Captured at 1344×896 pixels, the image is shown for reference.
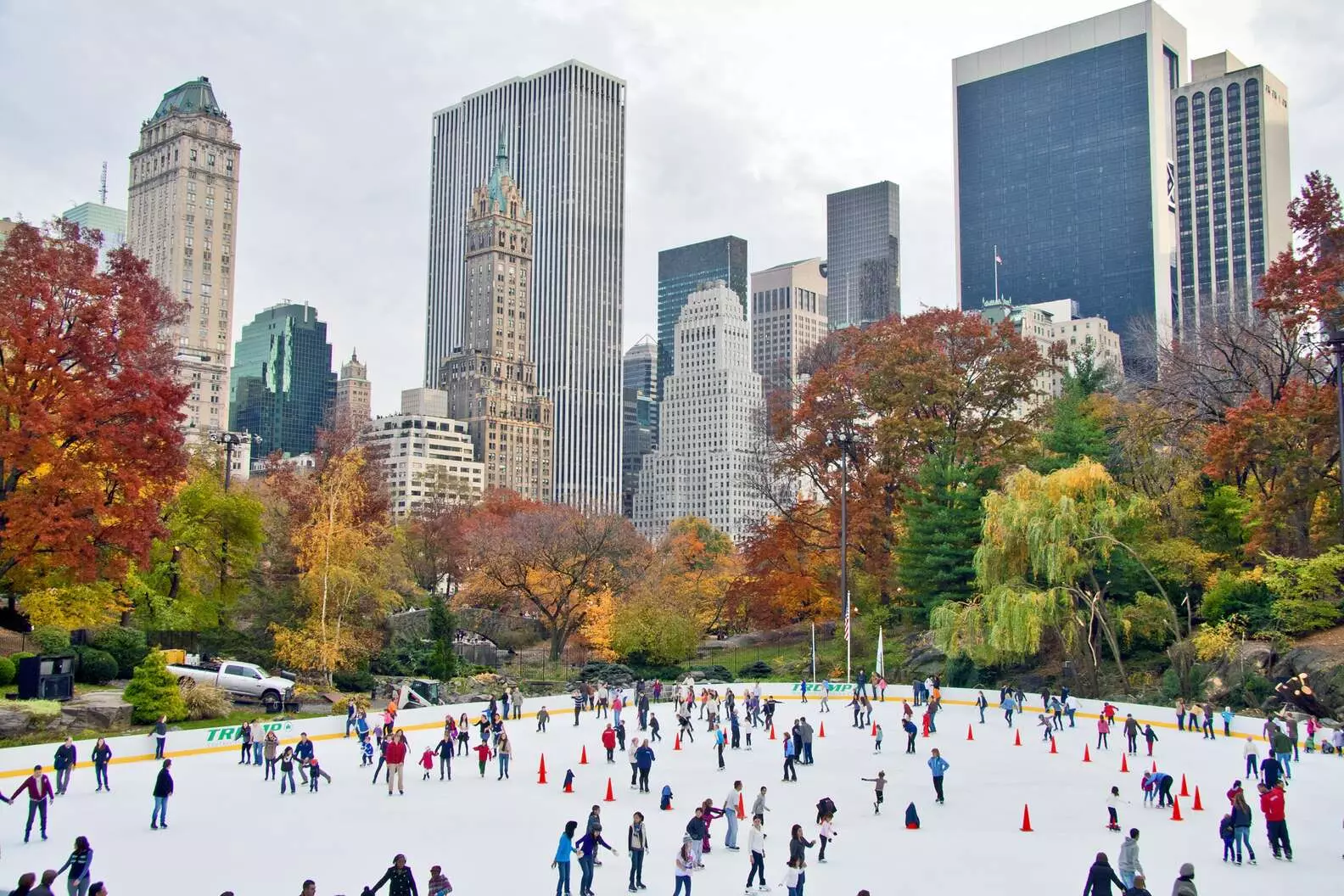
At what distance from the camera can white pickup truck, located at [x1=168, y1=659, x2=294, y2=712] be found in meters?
39.4

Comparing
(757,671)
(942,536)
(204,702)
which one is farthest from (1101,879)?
(757,671)

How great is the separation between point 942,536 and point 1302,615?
15.3 m

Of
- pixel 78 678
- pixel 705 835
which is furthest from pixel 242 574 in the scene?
pixel 705 835

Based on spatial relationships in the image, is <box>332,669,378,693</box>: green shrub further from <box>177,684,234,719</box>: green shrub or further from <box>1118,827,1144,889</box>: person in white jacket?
<box>1118,827,1144,889</box>: person in white jacket

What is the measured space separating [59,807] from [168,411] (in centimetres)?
1735

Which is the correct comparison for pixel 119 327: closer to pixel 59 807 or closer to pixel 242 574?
pixel 242 574

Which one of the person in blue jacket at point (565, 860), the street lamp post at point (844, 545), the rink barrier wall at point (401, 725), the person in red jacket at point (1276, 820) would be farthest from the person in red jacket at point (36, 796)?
the street lamp post at point (844, 545)

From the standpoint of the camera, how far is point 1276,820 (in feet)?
63.7

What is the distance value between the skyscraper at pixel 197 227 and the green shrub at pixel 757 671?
134m

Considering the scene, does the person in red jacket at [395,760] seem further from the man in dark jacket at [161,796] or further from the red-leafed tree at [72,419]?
the red-leafed tree at [72,419]

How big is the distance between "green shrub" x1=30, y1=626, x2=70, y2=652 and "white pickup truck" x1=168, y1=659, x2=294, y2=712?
340 cm

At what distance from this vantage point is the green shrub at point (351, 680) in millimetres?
46594

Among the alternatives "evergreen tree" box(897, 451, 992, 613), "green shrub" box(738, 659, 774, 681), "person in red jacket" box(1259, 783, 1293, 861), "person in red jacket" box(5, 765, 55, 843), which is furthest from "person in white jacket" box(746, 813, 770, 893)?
"green shrub" box(738, 659, 774, 681)

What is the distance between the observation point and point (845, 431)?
192 feet
